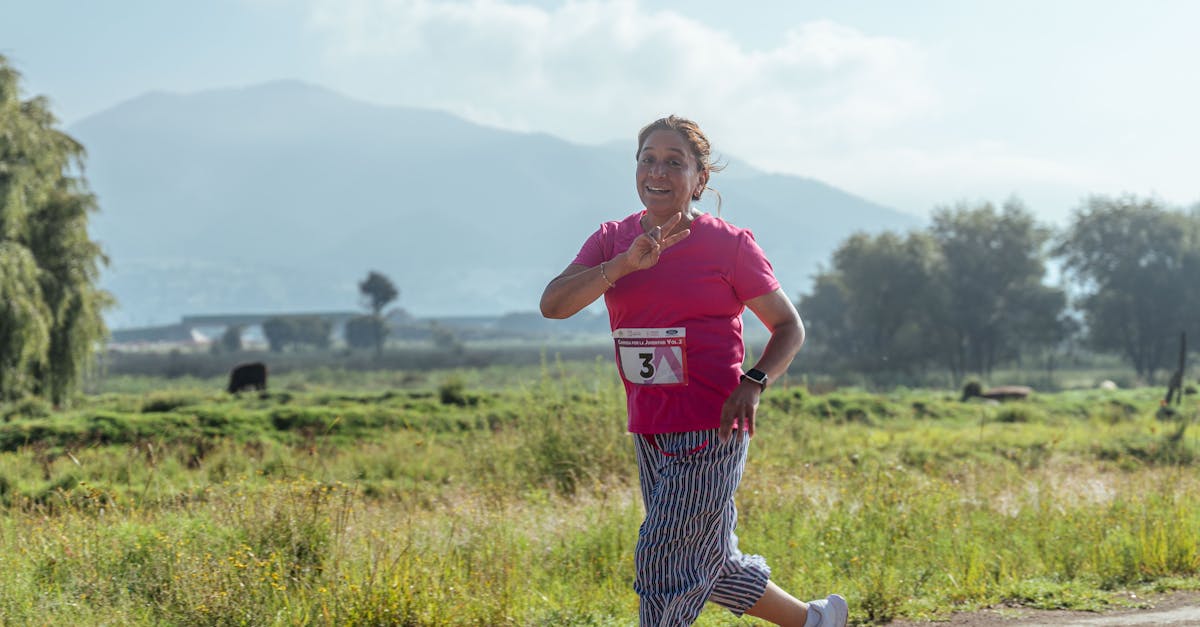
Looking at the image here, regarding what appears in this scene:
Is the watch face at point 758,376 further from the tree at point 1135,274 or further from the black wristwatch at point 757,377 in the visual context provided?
the tree at point 1135,274

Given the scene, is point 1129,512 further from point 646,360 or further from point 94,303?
point 94,303

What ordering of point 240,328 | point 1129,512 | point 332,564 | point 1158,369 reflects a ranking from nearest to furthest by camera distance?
point 332,564, point 1129,512, point 1158,369, point 240,328

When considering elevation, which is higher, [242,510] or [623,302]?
[623,302]

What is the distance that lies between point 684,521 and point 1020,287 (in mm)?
65284

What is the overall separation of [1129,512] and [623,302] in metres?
5.28

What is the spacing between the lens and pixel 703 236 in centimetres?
366

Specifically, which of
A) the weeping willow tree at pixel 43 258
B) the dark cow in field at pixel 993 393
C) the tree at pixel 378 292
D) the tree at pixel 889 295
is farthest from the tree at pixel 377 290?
the dark cow in field at pixel 993 393

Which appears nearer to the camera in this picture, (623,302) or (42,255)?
(623,302)

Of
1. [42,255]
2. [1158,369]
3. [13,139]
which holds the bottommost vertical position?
[1158,369]

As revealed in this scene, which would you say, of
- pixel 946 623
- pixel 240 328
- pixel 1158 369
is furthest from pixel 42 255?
pixel 240 328

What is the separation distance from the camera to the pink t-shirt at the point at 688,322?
362 cm

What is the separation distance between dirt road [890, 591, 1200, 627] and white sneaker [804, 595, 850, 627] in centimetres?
144

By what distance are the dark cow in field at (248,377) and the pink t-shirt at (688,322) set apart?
30703 millimetres

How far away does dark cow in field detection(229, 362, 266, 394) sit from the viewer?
33.3m
